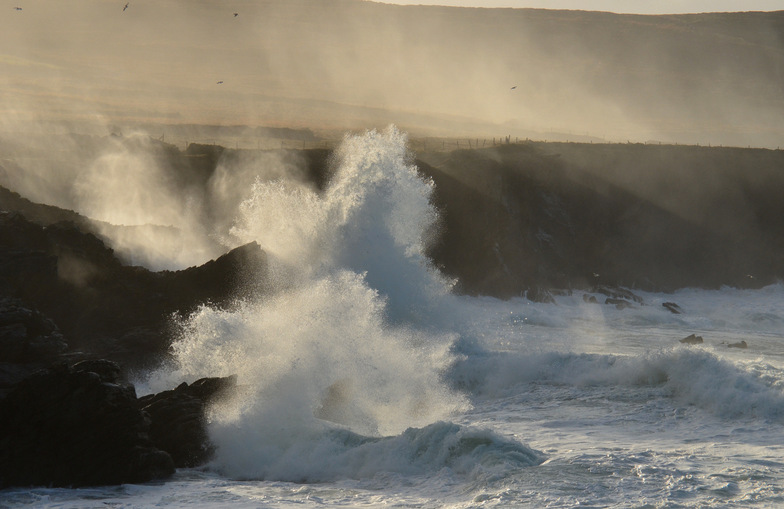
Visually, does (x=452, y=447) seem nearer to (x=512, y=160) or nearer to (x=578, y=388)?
(x=578, y=388)

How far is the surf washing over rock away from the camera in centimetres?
1390

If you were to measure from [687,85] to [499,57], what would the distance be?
30336 millimetres

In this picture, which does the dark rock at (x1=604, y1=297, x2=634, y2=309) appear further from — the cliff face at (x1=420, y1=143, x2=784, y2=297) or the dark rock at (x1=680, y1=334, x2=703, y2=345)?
the dark rock at (x1=680, y1=334, x2=703, y2=345)

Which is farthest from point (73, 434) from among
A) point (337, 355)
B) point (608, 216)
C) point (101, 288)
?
point (608, 216)

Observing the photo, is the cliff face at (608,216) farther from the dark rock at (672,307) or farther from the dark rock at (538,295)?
the dark rock at (672,307)

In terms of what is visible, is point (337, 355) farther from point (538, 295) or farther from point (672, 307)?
point (672, 307)

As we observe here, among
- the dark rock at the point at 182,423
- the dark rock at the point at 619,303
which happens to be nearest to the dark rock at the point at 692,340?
the dark rock at the point at 619,303

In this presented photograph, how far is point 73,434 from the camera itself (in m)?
13.0

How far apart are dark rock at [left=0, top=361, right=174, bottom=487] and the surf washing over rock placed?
1553 mm

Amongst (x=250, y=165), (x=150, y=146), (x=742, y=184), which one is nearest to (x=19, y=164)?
(x=150, y=146)

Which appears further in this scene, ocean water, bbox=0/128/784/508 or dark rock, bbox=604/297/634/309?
dark rock, bbox=604/297/634/309

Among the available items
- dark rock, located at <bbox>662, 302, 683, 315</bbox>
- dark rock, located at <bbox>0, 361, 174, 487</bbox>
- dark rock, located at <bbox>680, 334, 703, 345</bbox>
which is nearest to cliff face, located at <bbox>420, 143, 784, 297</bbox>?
dark rock, located at <bbox>662, 302, 683, 315</bbox>

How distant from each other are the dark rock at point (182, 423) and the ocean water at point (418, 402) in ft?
0.81

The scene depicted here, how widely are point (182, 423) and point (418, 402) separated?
5.77 m
